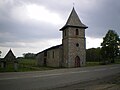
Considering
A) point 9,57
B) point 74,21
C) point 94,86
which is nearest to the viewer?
point 94,86

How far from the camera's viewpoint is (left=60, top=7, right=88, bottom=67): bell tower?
45.3m

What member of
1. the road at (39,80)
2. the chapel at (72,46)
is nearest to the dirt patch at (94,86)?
the road at (39,80)

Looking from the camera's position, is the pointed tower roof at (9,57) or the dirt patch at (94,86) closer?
the dirt patch at (94,86)

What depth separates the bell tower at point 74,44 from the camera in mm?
45312

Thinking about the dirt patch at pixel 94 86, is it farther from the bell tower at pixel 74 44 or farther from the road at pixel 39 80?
the bell tower at pixel 74 44

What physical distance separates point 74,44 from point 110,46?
2014 centimetres

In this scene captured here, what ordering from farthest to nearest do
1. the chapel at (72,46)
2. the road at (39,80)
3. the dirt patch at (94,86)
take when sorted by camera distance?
1. the chapel at (72,46)
2. the road at (39,80)
3. the dirt patch at (94,86)

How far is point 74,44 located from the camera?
4609cm

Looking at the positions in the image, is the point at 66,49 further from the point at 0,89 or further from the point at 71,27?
the point at 0,89

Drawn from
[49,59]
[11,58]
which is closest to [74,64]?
[49,59]

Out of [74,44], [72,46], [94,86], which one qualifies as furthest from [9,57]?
[94,86]

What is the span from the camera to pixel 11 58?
33.3 metres

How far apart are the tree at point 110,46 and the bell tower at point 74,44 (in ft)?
57.7

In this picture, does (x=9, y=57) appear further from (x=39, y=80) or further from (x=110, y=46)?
(x=110, y=46)
